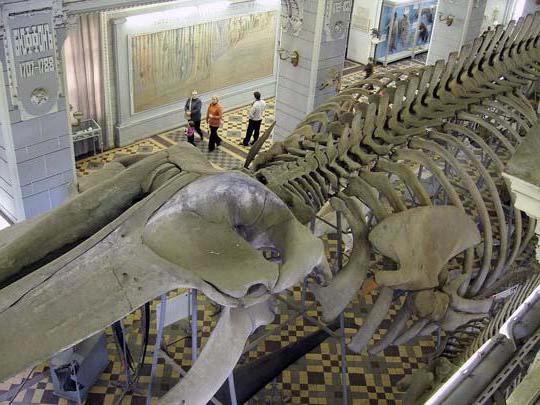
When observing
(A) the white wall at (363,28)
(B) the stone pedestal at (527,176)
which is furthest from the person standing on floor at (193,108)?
(B) the stone pedestal at (527,176)

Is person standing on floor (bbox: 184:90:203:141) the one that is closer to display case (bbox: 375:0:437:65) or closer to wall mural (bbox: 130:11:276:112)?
wall mural (bbox: 130:11:276:112)

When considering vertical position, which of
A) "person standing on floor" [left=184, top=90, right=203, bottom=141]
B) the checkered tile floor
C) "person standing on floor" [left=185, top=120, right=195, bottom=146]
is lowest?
the checkered tile floor

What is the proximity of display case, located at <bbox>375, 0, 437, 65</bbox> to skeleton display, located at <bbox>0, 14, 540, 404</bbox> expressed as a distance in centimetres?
985

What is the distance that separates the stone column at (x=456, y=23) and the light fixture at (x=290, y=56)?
12.5 feet

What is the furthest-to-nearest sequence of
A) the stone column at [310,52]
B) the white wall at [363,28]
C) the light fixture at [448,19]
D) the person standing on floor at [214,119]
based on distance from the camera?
1. the white wall at [363,28]
2. the light fixture at [448,19]
3. the person standing on floor at [214,119]
4. the stone column at [310,52]

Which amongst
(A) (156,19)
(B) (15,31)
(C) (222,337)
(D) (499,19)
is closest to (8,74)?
(B) (15,31)

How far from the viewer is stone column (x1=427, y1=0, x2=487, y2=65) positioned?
38.0 ft

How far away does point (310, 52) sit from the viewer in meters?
9.32

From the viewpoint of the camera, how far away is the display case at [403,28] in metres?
14.3

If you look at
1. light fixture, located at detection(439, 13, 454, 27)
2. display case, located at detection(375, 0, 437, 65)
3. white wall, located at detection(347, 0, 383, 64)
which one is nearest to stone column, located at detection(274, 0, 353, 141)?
light fixture, located at detection(439, 13, 454, 27)

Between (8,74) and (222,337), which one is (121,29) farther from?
(222,337)

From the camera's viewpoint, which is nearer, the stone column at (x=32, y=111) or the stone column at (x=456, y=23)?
the stone column at (x=32, y=111)

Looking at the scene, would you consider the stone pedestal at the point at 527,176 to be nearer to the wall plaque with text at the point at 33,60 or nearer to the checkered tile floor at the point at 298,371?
the checkered tile floor at the point at 298,371

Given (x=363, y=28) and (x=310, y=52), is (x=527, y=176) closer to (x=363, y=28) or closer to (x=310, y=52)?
(x=310, y=52)
